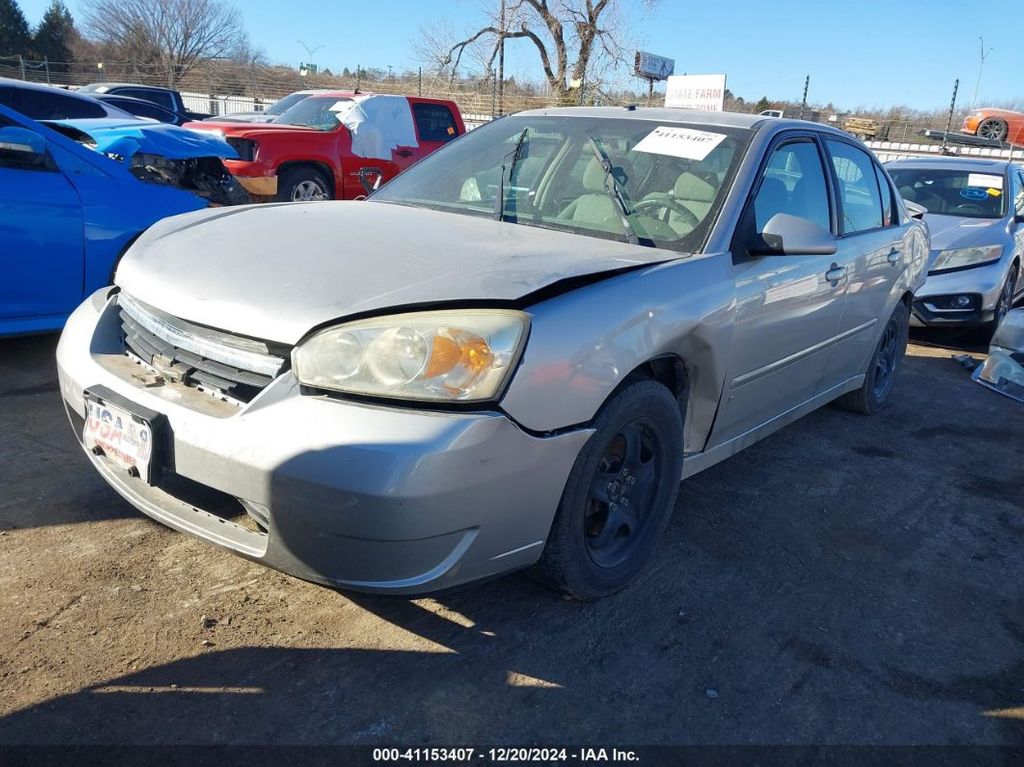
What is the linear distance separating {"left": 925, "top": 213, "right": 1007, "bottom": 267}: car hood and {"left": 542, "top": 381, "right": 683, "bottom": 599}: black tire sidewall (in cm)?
550

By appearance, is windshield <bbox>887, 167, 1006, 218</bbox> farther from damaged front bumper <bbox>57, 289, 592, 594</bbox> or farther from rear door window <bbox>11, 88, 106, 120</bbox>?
rear door window <bbox>11, 88, 106, 120</bbox>

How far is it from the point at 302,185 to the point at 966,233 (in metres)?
7.05

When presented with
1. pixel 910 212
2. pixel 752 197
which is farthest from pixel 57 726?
pixel 910 212

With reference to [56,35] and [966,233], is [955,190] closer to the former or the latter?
[966,233]

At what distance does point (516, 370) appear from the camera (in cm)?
211

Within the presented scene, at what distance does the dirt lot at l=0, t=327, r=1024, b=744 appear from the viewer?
84.7 inches

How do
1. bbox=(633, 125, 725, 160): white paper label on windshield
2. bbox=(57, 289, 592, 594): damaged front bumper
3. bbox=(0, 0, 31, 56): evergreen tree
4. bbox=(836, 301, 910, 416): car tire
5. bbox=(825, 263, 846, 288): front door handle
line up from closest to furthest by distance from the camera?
bbox=(57, 289, 592, 594): damaged front bumper < bbox=(633, 125, 725, 160): white paper label on windshield < bbox=(825, 263, 846, 288): front door handle < bbox=(836, 301, 910, 416): car tire < bbox=(0, 0, 31, 56): evergreen tree

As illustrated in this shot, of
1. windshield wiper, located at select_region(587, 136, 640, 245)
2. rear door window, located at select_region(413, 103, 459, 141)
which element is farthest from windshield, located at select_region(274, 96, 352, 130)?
windshield wiper, located at select_region(587, 136, 640, 245)

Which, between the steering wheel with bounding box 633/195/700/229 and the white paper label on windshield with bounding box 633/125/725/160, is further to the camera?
the white paper label on windshield with bounding box 633/125/725/160

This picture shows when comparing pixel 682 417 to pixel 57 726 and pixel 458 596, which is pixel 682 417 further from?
pixel 57 726

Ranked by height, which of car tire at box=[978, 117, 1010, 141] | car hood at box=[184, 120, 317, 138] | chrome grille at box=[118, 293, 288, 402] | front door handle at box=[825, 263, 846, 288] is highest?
car tire at box=[978, 117, 1010, 141]

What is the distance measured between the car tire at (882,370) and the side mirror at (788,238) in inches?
77.9

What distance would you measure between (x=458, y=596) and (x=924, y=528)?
2175 millimetres

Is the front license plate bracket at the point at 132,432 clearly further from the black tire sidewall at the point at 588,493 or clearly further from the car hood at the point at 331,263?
the black tire sidewall at the point at 588,493
